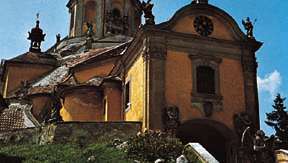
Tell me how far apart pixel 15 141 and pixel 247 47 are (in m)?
13.8

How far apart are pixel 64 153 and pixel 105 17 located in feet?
92.6

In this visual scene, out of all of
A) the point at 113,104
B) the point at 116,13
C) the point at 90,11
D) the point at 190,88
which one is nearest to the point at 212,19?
the point at 190,88

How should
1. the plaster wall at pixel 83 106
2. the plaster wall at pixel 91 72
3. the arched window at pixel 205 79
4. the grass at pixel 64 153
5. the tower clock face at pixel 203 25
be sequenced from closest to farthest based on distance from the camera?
the grass at pixel 64 153 → the arched window at pixel 205 79 → the tower clock face at pixel 203 25 → the plaster wall at pixel 83 106 → the plaster wall at pixel 91 72

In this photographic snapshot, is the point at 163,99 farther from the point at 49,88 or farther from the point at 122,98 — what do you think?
the point at 49,88

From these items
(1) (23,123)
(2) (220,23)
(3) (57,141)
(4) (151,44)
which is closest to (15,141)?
(3) (57,141)

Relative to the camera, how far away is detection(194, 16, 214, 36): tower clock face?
83.3 feet

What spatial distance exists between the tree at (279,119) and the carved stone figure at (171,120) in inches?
649

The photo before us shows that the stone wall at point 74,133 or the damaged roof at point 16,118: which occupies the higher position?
the damaged roof at point 16,118

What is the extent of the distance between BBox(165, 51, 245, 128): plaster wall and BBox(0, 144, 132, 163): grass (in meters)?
5.82

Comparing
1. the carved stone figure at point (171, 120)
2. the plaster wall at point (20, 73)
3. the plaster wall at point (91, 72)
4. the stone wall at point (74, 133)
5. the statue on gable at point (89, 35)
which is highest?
the statue on gable at point (89, 35)

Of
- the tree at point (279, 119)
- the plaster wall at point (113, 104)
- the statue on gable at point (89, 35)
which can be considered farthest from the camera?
the statue on gable at point (89, 35)

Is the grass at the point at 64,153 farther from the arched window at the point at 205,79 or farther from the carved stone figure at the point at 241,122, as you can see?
the carved stone figure at the point at 241,122

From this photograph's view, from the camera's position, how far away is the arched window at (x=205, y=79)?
79.9 feet

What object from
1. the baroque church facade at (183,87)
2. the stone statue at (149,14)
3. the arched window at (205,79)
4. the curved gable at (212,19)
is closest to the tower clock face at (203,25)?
the baroque church facade at (183,87)
